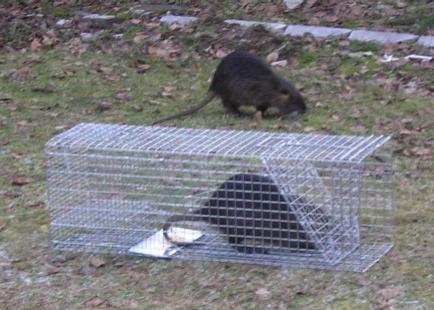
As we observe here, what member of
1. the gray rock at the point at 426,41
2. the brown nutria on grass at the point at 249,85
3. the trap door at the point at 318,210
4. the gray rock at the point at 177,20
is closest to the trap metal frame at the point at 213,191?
the trap door at the point at 318,210

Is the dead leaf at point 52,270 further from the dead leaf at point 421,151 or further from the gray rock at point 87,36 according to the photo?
the gray rock at point 87,36

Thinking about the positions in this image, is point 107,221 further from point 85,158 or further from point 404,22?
→ point 404,22

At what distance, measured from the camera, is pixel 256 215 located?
15.7ft

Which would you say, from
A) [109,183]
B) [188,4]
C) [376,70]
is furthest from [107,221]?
[188,4]

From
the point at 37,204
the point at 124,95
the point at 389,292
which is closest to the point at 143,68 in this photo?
the point at 124,95

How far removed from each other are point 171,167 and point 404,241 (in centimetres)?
127

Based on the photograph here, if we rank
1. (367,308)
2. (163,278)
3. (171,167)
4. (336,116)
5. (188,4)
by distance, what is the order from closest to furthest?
(367,308)
(163,278)
(171,167)
(336,116)
(188,4)

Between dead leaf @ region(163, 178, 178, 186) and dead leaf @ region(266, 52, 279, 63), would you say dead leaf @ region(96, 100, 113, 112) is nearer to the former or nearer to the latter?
dead leaf @ region(266, 52, 279, 63)

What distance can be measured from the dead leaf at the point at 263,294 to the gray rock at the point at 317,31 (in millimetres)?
5318

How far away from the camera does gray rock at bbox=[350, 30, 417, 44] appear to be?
9.30 meters

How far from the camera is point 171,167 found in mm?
5473

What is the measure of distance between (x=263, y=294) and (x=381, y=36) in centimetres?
541

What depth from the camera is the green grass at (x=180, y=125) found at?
14.6 ft

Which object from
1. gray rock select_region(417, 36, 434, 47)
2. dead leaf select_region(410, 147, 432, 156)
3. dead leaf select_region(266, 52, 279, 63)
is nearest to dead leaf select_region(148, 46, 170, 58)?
dead leaf select_region(266, 52, 279, 63)
